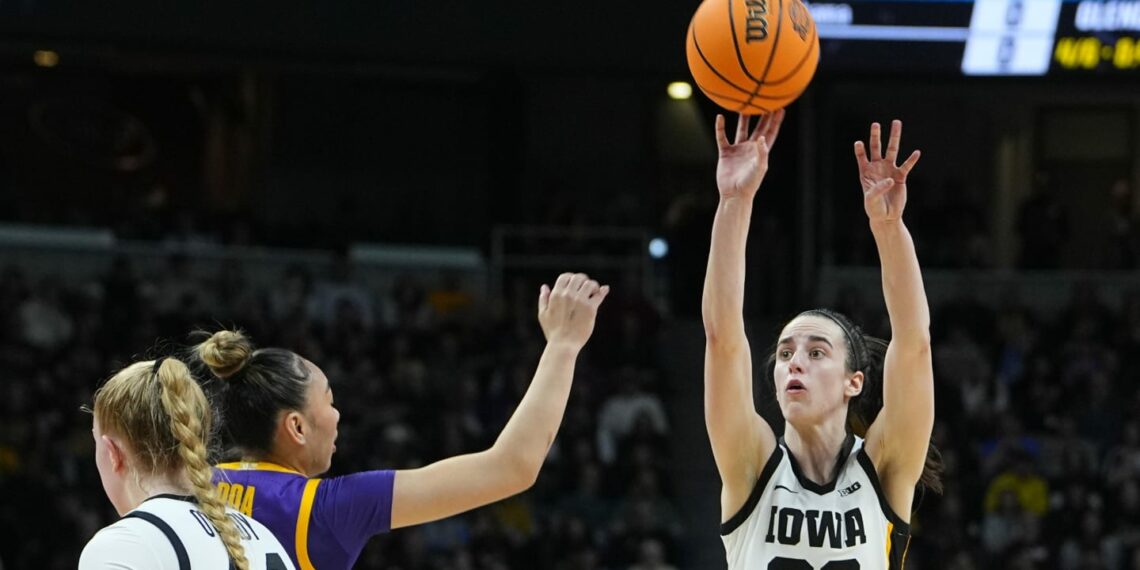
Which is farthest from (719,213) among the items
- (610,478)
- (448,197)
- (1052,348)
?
(448,197)

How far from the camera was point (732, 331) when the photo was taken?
11.1 feet

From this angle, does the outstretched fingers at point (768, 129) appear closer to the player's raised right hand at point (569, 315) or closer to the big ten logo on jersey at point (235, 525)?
the player's raised right hand at point (569, 315)

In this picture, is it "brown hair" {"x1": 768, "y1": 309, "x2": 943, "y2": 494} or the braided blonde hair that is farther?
"brown hair" {"x1": 768, "y1": 309, "x2": 943, "y2": 494}

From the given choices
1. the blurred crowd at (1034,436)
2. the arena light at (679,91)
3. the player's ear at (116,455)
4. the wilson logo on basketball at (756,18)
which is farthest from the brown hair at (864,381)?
the arena light at (679,91)

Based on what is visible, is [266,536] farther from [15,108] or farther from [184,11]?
[15,108]

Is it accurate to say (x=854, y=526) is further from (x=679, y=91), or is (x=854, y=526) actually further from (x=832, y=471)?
(x=679, y=91)

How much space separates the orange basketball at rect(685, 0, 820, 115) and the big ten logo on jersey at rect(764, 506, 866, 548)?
1.23 m

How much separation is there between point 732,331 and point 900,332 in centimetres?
37

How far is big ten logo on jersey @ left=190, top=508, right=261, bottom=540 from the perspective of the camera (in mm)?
2207

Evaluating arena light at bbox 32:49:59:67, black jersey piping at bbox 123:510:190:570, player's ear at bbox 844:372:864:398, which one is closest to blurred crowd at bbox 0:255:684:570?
arena light at bbox 32:49:59:67

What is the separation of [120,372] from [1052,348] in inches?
427

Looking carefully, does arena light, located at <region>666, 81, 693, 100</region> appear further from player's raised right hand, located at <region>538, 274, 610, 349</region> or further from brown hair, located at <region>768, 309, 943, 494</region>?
player's raised right hand, located at <region>538, 274, 610, 349</region>

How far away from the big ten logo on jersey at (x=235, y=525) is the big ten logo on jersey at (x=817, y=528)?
4.46ft

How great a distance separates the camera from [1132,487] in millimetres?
10453
